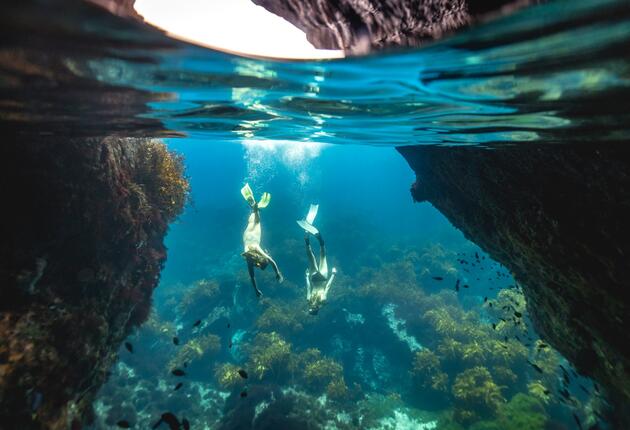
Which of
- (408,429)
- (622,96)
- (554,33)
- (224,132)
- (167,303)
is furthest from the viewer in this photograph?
(167,303)

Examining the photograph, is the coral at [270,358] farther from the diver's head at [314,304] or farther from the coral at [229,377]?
the diver's head at [314,304]

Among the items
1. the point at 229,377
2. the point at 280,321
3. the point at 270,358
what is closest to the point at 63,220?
the point at 229,377

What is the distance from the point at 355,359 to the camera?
22.7 meters

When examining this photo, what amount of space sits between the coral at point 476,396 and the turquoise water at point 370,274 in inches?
2.9

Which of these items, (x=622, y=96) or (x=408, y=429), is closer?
(x=622, y=96)

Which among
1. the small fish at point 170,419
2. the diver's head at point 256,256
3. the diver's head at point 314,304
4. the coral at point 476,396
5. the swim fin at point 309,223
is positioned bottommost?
the coral at point 476,396

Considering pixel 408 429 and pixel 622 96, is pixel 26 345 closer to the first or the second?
pixel 622 96

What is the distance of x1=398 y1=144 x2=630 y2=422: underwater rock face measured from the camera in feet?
19.3

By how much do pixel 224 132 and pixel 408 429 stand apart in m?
16.2

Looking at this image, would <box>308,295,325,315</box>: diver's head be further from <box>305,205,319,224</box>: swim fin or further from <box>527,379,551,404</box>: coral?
<box>527,379,551,404</box>: coral

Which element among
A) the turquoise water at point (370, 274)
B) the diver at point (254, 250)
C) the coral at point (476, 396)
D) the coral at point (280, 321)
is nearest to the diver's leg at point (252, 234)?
the diver at point (254, 250)

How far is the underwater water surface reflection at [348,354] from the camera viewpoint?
52.9 ft

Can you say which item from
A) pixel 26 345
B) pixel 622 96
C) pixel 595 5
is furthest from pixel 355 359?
pixel 595 5

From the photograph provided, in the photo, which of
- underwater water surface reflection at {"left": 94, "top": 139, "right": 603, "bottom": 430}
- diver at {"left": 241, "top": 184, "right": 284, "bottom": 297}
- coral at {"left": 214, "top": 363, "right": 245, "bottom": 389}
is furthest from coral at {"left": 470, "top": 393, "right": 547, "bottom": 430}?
diver at {"left": 241, "top": 184, "right": 284, "bottom": 297}
